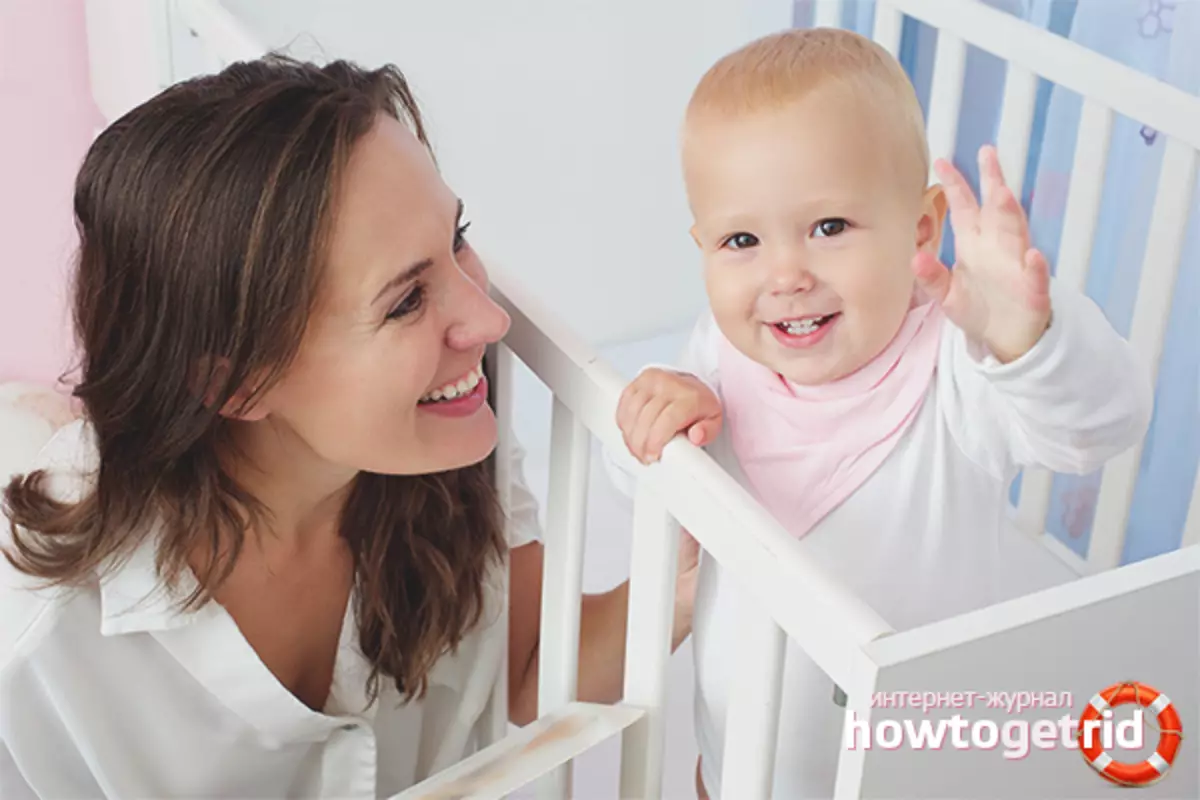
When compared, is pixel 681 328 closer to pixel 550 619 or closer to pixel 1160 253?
pixel 1160 253

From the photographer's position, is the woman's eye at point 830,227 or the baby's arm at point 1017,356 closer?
the baby's arm at point 1017,356

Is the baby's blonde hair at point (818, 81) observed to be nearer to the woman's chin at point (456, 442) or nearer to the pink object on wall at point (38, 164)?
the woman's chin at point (456, 442)

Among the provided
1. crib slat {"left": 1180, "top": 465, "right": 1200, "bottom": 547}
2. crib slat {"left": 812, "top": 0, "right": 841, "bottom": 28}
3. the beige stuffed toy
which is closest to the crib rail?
crib slat {"left": 1180, "top": 465, "right": 1200, "bottom": 547}

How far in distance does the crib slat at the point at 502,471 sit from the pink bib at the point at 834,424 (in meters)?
0.19

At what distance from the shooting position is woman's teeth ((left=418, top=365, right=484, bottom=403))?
104 cm

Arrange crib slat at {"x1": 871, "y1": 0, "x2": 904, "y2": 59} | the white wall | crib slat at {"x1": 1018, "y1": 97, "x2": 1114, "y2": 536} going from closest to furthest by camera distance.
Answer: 1. crib slat at {"x1": 1018, "y1": 97, "x2": 1114, "y2": 536}
2. crib slat at {"x1": 871, "y1": 0, "x2": 904, "y2": 59}
3. the white wall

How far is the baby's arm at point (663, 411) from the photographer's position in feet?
2.99

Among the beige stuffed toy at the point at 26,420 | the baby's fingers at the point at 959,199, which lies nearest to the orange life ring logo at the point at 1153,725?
the baby's fingers at the point at 959,199

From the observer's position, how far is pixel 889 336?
3.32 feet

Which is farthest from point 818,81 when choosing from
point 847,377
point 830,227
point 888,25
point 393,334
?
point 888,25

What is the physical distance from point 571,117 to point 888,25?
0.48 m

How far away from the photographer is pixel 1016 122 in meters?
1.67

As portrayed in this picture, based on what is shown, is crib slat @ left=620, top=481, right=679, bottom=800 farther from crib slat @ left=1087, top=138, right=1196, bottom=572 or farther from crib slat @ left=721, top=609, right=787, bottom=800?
crib slat @ left=1087, top=138, right=1196, bottom=572

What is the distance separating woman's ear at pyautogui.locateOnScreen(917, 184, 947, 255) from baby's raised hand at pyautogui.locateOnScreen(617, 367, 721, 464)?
182mm
